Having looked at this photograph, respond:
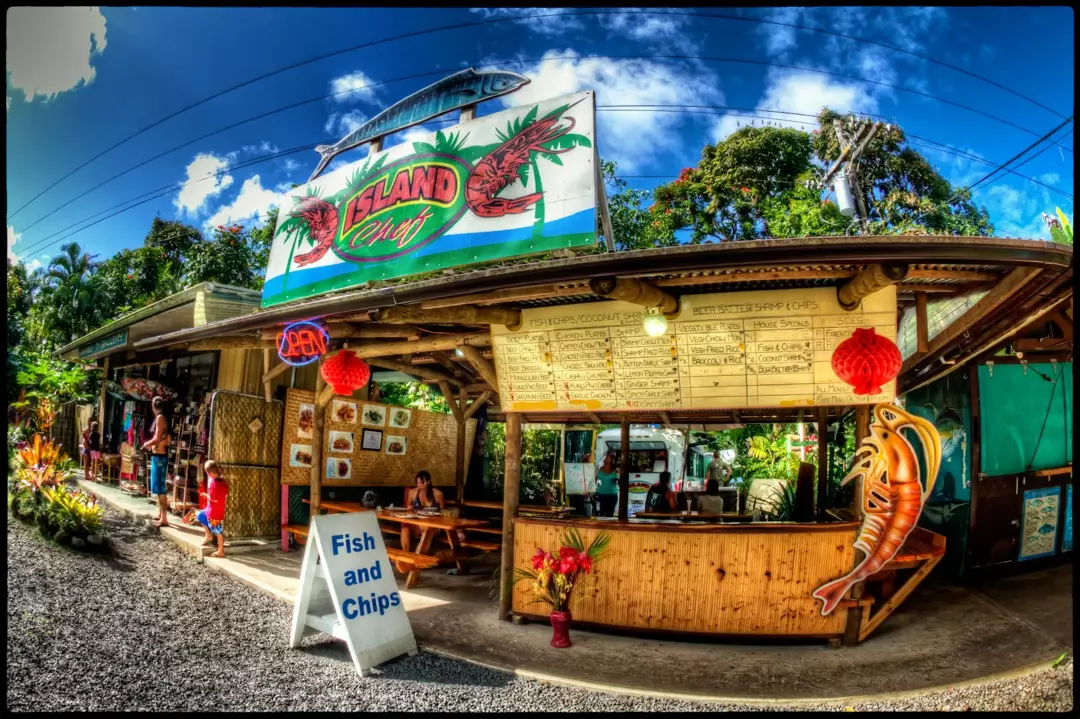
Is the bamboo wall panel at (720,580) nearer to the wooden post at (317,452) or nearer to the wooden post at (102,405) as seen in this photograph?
the wooden post at (317,452)

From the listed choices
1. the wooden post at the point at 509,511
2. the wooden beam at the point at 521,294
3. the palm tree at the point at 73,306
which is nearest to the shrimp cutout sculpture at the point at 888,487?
the wooden beam at the point at 521,294

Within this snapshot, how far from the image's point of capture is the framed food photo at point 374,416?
10.3 m

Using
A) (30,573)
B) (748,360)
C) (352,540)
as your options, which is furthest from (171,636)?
(748,360)

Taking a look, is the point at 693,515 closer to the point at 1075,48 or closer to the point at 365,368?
the point at 365,368

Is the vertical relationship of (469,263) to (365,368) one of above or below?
above

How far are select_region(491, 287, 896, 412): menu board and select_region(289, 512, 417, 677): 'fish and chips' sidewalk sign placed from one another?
2.26 m

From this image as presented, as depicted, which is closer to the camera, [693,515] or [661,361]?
[661,361]

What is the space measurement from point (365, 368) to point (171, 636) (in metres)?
3.30

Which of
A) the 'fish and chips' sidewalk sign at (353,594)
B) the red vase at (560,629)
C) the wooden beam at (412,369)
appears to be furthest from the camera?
the wooden beam at (412,369)

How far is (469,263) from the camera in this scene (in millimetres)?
6828

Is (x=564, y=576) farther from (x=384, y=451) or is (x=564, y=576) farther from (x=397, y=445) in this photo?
(x=397, y=445)

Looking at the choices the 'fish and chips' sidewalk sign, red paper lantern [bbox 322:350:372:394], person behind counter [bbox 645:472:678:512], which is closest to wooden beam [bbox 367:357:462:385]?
red paper lantern [bbox 322:350:372:394]

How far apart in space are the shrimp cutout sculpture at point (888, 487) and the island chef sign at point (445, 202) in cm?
316

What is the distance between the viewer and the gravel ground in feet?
13.0
